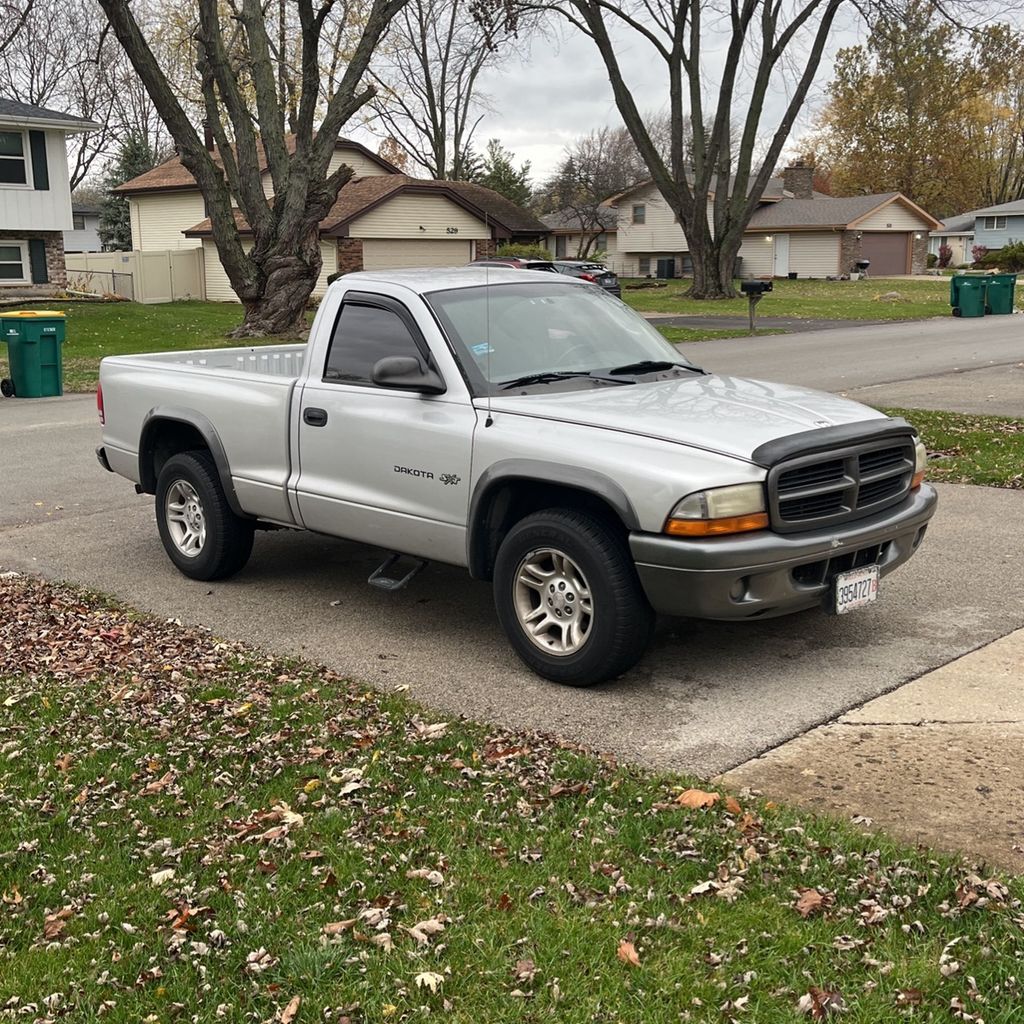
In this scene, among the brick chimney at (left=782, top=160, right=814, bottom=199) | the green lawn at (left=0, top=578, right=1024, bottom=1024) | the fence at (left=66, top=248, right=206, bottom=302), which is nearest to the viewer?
the green lawn at (left=0, top=578, right=1024, bottom=1024)

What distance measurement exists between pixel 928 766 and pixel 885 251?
66.4 meters

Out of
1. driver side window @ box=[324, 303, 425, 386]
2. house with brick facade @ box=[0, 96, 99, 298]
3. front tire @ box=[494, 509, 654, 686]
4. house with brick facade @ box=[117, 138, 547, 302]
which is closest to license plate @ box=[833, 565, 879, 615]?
front tire @ box=[494, 509, 654, 686]

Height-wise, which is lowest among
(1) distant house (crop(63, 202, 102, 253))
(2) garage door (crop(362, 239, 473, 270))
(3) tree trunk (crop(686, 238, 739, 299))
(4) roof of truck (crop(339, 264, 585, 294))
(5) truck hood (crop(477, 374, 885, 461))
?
(5) truck hood (crop(477, 374, 885, 461))

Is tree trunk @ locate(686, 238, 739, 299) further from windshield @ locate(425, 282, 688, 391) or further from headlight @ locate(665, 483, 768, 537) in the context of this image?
headlight @ locate(665, 483, 768, 537)

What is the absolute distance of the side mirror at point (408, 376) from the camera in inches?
239

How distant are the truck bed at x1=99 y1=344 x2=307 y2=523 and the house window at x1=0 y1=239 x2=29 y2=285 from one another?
101ft

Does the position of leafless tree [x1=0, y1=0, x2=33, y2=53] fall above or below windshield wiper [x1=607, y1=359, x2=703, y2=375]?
above

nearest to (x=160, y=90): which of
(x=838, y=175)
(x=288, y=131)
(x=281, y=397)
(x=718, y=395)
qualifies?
(x=281, y=397)

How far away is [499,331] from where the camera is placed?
6414mm

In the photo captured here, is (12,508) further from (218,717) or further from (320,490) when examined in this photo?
(218,717)

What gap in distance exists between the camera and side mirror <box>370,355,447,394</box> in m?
6.07

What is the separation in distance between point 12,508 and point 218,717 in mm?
5453

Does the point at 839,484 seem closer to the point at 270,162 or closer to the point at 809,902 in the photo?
the point at 809,902

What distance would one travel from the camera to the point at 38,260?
1447 inches
